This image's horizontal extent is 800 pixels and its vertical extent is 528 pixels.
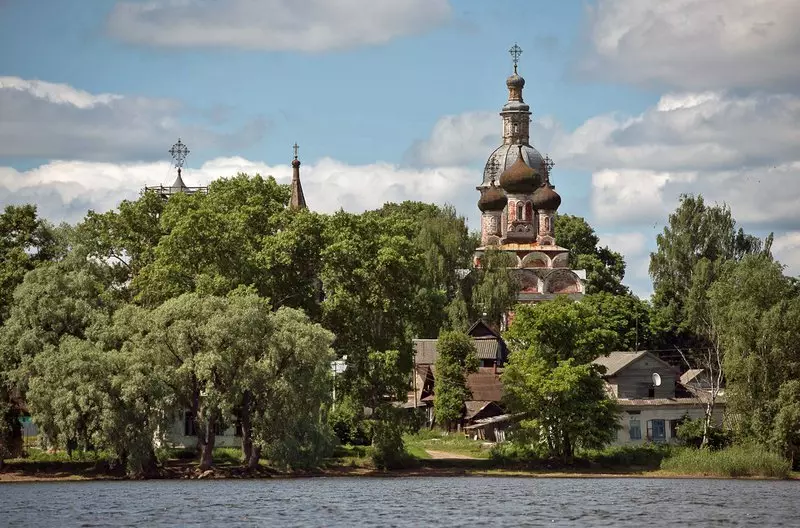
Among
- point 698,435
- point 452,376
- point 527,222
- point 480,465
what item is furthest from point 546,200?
point 480,465

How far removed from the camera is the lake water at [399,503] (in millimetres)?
50844

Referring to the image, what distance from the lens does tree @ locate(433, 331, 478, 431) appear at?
96.4m

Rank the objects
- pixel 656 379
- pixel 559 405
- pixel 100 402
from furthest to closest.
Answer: pixel 656 379
pixel 559 405
pixel 100 402

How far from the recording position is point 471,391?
99.1 meters

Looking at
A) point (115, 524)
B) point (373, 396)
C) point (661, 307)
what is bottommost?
point (115, 524)

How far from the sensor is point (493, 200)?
15000 cm

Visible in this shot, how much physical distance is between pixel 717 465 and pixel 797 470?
3528 mm

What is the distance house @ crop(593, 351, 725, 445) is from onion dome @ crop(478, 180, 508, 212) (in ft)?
184

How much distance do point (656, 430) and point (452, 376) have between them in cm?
1369

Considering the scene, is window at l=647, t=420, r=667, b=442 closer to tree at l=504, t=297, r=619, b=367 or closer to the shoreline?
the shoreline

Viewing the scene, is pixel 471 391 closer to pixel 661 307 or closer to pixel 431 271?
pixel 431 271

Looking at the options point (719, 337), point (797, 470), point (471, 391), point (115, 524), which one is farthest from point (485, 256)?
point (115, 524)

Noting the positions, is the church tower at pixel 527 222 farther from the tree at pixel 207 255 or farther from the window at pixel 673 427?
the tree at pixel 207 255

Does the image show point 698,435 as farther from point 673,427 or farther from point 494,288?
point 494,288
